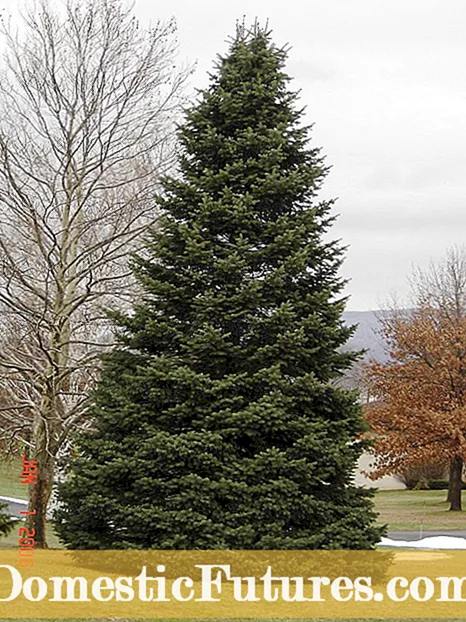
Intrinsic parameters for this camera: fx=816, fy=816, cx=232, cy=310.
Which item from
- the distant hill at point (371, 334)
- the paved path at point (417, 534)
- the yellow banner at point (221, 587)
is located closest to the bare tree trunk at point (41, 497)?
the yellow banner at point (221, 587)

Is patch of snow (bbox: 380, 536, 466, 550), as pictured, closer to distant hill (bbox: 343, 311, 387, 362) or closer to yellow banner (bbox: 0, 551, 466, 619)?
distant hill (bbox: 343, 311, 387, 362)

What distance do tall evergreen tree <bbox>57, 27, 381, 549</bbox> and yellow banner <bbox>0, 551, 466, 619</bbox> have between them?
186mm

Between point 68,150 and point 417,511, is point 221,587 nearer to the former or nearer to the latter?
point 68,150

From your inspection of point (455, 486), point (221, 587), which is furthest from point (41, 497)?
point (455, 486)

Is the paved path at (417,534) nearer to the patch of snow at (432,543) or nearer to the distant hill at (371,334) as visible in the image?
the patch of snow at (432,543)

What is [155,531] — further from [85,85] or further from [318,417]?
[85,85]

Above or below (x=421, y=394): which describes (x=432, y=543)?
below

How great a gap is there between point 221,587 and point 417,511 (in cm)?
2004

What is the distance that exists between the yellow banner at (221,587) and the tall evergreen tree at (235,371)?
186mm

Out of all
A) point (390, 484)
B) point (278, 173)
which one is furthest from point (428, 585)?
point (390, 484)

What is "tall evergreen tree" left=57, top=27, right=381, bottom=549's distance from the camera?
9.24m

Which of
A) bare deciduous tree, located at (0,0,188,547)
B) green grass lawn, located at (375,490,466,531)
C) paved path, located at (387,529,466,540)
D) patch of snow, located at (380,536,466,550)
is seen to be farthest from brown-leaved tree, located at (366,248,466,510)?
bare deciduous tree, located at (0,0,188,547)

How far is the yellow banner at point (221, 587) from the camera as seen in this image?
302 inches

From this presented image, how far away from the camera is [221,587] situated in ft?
28.6
